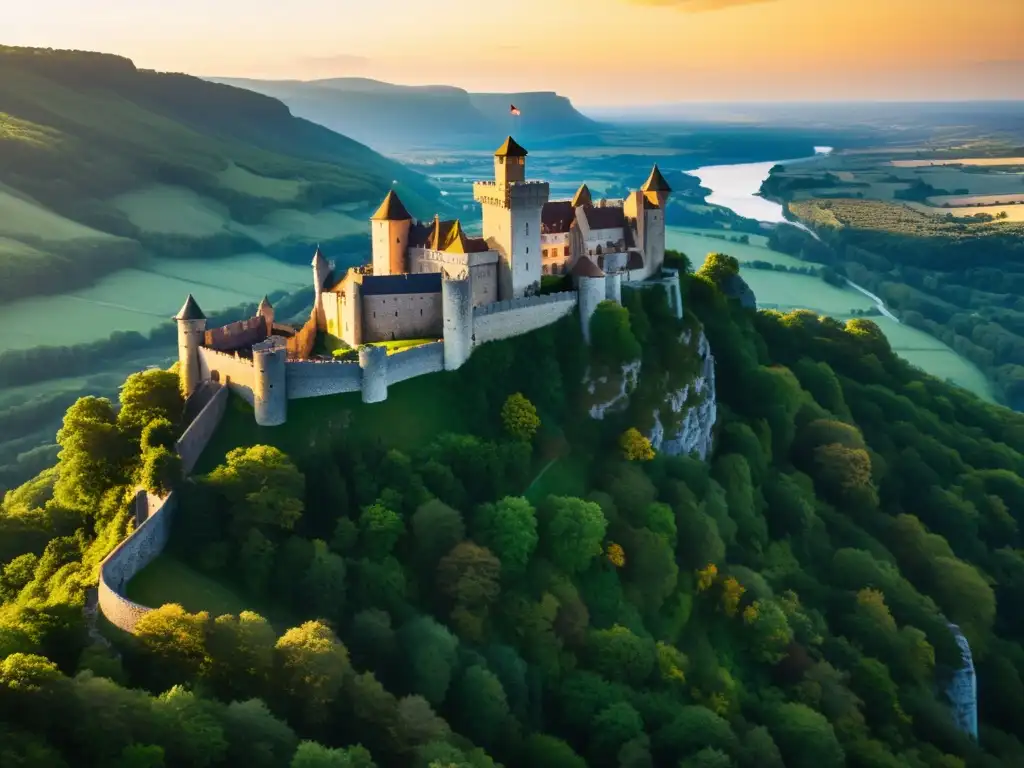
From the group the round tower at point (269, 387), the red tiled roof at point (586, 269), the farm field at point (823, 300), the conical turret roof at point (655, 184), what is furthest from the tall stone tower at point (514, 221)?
the farm field at point (823, 300)

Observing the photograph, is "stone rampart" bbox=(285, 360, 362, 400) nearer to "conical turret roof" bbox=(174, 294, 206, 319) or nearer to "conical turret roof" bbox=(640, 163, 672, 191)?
"conical turret roof" bbox=(174, 294, 206, 319)

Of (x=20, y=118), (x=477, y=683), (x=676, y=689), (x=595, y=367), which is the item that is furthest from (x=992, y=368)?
(x=20, y=118)

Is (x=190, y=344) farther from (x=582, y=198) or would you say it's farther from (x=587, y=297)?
(x=582, y=198)

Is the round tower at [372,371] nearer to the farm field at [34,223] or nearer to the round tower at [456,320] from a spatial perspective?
the round tower at [456,320]

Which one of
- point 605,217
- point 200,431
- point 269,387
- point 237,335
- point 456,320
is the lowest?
point 200,431

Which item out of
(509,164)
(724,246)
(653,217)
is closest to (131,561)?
(509,164)

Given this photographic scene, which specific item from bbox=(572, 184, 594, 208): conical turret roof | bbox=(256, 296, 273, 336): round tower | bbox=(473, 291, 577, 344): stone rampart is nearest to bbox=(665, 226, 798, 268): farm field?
bbox=(572, 184, 594, 208): conical turret roof
